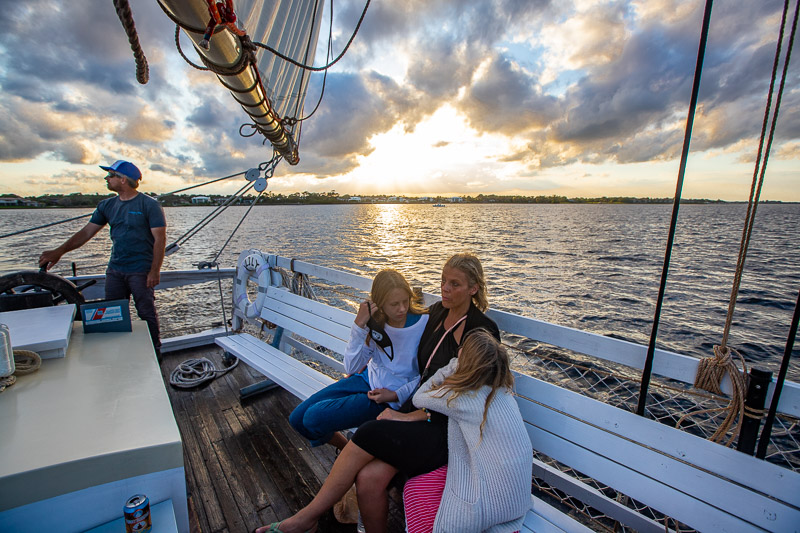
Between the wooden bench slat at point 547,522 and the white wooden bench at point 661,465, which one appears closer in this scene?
the white wooden bench at point 661,465

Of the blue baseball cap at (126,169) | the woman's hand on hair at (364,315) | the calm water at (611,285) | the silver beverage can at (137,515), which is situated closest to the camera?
the silver beverage can at (137,515)

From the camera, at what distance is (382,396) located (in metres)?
1.90

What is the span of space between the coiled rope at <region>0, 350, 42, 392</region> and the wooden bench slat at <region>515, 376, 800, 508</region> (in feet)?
6.49

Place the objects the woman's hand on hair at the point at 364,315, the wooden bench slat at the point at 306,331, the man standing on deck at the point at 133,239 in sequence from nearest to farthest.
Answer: the woman's hand on hair at the point at 364,315, the wooden bench slat at the point at 306,331, the man standing on deck at the point at 133,239

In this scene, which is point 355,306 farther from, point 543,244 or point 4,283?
point 543,244

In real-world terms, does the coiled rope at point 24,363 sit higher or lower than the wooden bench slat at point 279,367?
higher

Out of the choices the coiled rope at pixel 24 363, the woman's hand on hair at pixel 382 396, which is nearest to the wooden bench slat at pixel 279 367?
the woman's hand on hair at pixel 382 396

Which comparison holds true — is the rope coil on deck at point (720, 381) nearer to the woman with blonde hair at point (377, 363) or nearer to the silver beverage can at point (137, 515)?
the woman with blonde hair at point (377, 363)

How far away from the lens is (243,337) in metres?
3.28

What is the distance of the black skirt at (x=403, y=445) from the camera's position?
5.01ft

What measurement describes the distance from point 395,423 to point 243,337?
2181 millimetres

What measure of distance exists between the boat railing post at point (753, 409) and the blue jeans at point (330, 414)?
1.42 meters

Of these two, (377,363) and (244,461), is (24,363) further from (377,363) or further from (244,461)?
(377,363)

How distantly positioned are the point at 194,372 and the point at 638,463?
3.34 metres
